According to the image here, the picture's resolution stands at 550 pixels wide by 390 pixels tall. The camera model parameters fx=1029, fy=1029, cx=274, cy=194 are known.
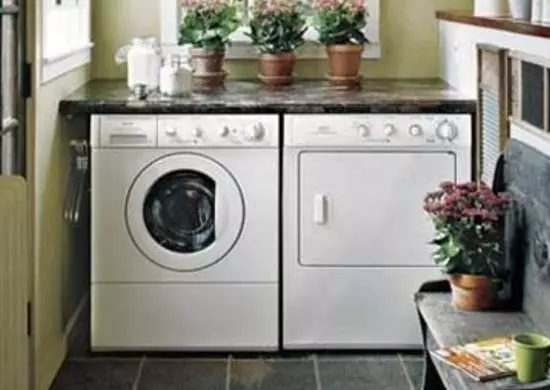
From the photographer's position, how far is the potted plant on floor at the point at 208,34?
14.5 ft

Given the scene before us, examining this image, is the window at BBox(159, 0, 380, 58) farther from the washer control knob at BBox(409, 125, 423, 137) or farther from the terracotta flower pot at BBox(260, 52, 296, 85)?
the washer control knob at BBox(409, 125, 423, 137)

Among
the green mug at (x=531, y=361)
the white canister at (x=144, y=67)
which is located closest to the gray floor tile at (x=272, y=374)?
the white canister at (x=144, y=67)

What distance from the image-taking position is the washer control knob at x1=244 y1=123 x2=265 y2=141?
3.96 metres

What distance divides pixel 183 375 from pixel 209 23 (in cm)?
153

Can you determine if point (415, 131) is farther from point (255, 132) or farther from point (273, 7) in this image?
point (273, 7)

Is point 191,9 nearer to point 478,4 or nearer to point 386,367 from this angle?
point 478,4

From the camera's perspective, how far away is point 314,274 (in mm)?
4047

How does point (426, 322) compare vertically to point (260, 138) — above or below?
below

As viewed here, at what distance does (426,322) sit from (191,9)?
197 cm

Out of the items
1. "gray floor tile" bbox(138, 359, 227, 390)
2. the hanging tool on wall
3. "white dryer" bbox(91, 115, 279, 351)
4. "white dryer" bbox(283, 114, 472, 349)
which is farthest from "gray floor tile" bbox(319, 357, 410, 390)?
the hanging tool on wall

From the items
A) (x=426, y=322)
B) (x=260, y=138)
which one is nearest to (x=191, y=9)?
(x=260, y=138)

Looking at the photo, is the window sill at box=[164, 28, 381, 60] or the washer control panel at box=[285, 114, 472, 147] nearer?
the washer control panel at box=[285, 114, 472, 147]

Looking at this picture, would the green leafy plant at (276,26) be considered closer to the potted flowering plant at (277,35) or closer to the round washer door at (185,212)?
the potted flowering plant at (277,35)

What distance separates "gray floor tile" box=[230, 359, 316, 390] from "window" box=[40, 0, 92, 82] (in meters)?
1.30
